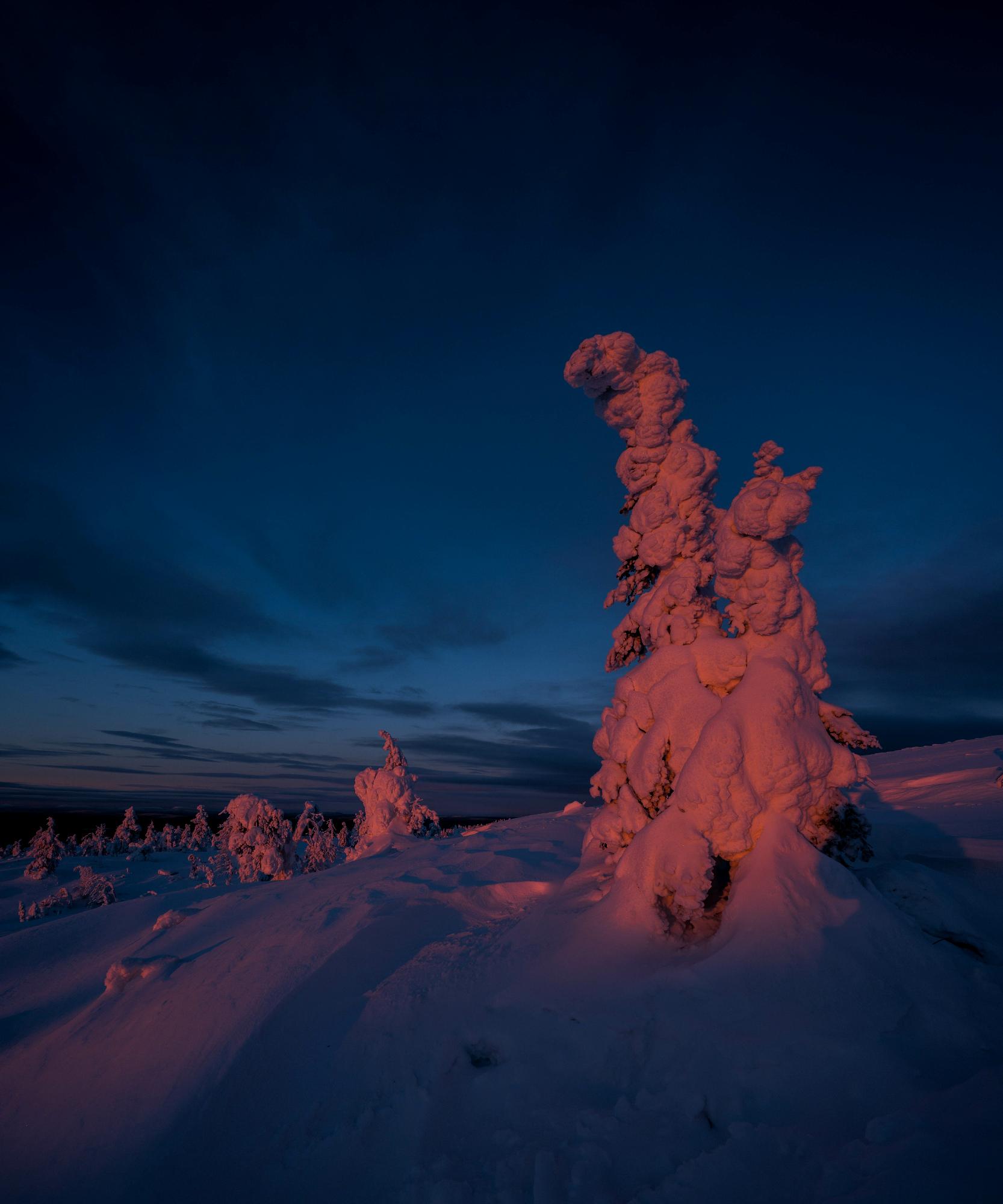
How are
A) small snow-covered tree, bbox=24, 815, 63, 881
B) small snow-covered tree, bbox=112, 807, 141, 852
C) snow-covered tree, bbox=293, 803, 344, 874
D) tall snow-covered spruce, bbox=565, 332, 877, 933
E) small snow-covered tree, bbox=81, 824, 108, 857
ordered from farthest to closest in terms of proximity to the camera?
small snow-covered tree, bbox=112, 807, 141, 852, small snow-covered tree, bbox=81, 824, 108, 857, small snow-covered tree, bbox=24, 815, 63, 881, snow-covered tree, bbox=293, 803, 344, 874, tall snow-covered spruce, bbox=565, 332, 877, 933

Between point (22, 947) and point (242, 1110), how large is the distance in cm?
998

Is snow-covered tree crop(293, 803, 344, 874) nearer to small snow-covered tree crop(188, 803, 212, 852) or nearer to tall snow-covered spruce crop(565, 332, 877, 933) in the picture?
tall snow-covered spruce crop(565, 332, 877, 933)

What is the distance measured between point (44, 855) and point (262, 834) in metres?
20.2

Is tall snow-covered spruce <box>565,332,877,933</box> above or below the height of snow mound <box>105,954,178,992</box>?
above

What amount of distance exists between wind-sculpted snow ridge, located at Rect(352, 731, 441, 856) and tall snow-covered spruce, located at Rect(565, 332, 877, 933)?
53.2ft

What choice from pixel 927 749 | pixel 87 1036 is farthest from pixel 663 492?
pixel 927 749

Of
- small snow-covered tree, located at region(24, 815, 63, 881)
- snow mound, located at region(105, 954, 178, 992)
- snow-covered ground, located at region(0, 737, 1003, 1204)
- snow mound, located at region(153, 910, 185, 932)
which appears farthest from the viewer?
small snow-covered tree, located at region(24, 815, 63, 881)

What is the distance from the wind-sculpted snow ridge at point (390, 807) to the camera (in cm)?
2417

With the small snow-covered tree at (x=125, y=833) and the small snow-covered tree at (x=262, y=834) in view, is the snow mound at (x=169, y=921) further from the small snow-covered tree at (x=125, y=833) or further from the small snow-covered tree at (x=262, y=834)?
the small snow-covered tree at (x=125, y=833)

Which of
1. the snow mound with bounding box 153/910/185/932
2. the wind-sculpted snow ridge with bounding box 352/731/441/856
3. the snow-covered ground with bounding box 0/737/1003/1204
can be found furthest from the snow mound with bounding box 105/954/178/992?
the wind-sculpted snow ridge with bounding box 352/731/441/856

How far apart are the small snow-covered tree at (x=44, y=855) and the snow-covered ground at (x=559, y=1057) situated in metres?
31.6

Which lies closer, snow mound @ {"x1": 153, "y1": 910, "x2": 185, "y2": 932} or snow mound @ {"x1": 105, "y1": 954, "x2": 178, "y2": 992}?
snow mound @ {"x1": 105, "y1": 954, "x2": 178, "y2": 992}

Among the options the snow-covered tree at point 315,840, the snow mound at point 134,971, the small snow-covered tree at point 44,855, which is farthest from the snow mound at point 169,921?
the small snow-covered tree at point 44,855

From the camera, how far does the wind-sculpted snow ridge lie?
24172 millimetres
